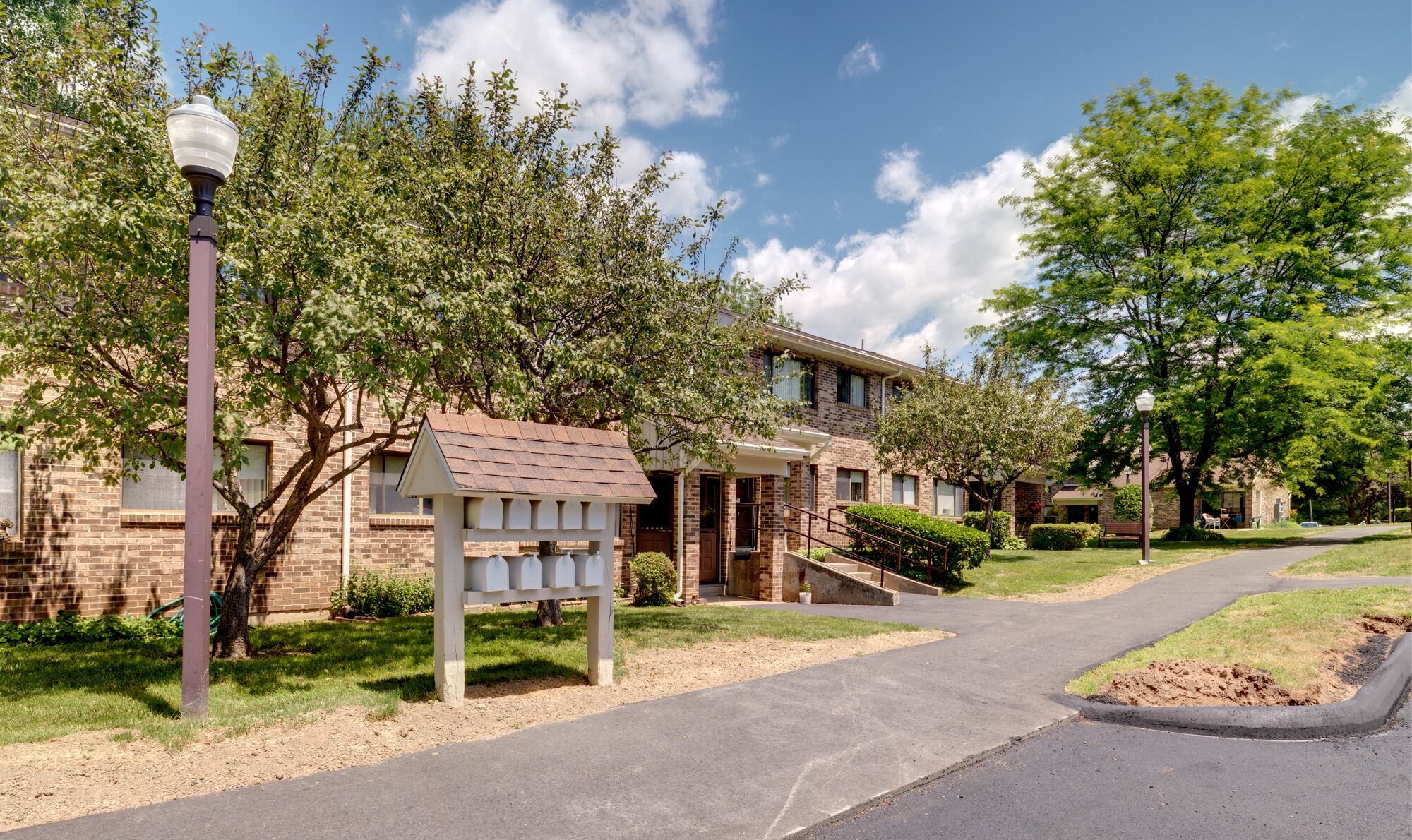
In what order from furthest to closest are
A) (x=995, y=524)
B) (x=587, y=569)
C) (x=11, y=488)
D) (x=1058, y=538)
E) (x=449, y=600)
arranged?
(x=1058, y=538) < (x=995, y=524) < (x=11, y=488) < (x=587, y=569) < (x=449, y=600)

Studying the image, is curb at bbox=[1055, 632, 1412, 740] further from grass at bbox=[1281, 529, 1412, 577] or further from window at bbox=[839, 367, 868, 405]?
window at bbox=[839, 367, 868, 405]

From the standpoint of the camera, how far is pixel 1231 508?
5162 centimetres

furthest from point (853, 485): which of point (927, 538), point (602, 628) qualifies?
point (602, 628)

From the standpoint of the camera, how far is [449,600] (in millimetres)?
6688

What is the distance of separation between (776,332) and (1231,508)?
151 feet

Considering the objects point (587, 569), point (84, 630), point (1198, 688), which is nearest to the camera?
point (1198, 688)

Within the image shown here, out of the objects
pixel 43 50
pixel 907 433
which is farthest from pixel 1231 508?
pixel 43 50

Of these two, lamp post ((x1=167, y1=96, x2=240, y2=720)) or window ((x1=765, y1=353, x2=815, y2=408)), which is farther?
window ((x1=765, y1=353, x2=815, y2=408))

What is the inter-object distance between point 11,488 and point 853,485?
1809 cm

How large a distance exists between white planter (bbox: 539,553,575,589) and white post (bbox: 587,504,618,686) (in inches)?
14.3

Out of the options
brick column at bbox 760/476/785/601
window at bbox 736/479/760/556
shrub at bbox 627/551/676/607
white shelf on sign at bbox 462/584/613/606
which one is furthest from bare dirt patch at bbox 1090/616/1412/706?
window at bbox 736/479/760/556

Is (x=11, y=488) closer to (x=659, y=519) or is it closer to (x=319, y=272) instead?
(x=319, y=272)

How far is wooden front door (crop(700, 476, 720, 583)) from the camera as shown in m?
17.6

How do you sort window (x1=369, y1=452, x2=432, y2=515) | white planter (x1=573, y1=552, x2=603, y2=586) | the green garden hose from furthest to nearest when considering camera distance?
window (x1=369, y1=452, x2=432, y2=515)
the green garden hose
white planter (x1=573, y1=552, x2=603, y2=586)
